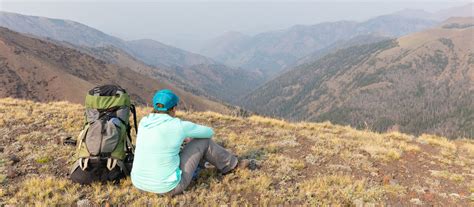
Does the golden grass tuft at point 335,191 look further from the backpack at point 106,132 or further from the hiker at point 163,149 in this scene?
the backpack at point 106,132

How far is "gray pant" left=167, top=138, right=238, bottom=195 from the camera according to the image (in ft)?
26.2

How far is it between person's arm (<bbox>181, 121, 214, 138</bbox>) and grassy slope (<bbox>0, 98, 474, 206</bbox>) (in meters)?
1.52

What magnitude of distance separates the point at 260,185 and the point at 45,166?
21.8 ft

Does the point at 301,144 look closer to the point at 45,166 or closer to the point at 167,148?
the point at 167,148

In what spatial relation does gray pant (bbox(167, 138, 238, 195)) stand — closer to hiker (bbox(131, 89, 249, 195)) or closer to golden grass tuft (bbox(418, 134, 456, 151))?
hiker (bbox(131, 89, 249, 195))

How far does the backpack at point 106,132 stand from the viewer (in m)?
7.96

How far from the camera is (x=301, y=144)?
44.5 feet

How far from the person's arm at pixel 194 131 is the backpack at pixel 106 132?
1.88 m

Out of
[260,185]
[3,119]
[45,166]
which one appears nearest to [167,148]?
[260,185]

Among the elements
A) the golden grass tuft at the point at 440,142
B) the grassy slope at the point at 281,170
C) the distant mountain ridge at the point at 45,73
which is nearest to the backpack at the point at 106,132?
the grassy slope at the point at 281,170

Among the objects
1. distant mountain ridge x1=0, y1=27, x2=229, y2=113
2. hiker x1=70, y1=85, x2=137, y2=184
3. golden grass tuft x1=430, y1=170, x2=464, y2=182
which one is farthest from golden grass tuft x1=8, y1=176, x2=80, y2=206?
distant mountain ridge x1=0, y1=27, x2=229, y2=113

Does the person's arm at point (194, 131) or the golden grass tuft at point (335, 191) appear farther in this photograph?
the golden grass tuft at point (335, 191)

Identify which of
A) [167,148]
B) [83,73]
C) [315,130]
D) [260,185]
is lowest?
[83,73]

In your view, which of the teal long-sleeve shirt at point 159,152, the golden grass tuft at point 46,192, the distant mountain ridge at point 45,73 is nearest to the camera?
the golden grass tuft at point 46,192
